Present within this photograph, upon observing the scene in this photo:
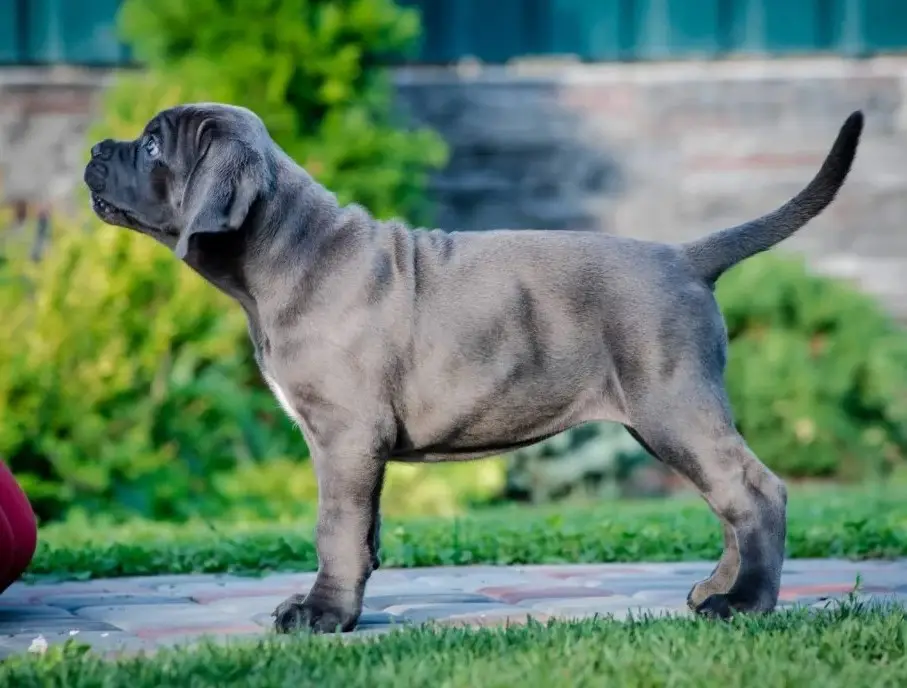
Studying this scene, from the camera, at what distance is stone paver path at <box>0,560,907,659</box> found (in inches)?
160

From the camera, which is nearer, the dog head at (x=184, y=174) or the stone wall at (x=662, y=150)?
the dog head at (x=184, y=174)

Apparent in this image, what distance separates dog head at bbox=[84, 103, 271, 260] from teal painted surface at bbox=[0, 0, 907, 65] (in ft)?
21.8

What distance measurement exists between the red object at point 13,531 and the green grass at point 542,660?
29.4 inches

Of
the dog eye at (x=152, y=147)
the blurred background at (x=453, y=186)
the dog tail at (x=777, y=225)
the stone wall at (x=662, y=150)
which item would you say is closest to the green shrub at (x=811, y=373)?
the blurred background at (x=453, y=186)

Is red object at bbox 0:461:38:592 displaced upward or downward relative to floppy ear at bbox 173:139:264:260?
downward

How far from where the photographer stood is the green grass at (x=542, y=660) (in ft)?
10.3

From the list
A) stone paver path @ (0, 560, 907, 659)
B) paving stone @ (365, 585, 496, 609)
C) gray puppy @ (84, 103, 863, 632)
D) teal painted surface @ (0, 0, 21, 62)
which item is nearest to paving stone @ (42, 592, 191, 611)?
stone paver path @ (0, 560, 907, 659)

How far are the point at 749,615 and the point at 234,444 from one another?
5.71 m

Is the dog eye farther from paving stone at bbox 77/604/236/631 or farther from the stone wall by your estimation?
the stone wall

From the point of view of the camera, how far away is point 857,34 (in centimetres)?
1120

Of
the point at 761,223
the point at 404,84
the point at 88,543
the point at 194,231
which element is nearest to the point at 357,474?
the point at 194,231

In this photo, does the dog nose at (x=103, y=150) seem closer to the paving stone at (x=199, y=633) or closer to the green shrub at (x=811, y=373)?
the paving stone at (x=199, y=633)

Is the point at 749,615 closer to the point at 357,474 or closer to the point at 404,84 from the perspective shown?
the point at 357,474

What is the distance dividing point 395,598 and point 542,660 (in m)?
1.40
